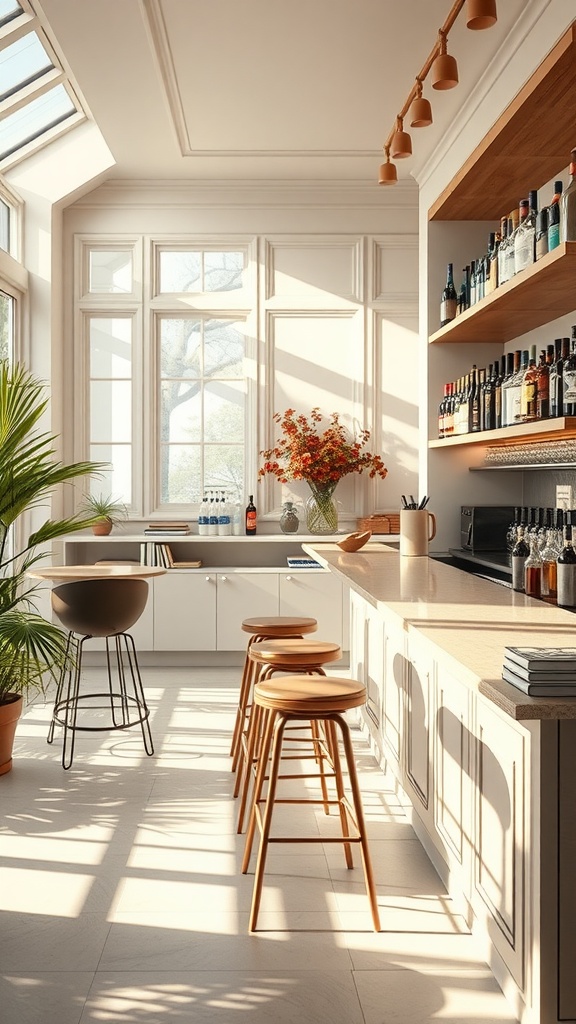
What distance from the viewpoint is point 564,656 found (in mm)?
1703

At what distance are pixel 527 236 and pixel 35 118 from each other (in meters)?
3.68

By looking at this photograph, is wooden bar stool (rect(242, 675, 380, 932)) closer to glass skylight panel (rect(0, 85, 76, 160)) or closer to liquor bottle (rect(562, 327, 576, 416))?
liquor bottle (rect(562, 327, 576, 416))

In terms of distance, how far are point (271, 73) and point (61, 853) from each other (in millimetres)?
4096

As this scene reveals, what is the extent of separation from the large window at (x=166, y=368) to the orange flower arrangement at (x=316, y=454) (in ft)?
0.96

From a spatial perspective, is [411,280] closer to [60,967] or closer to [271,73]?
[271,73]

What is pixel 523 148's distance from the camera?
3863mm

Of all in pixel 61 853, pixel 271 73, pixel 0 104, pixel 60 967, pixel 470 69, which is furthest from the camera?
pixel 0 104

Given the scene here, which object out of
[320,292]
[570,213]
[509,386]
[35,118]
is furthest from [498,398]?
[35,118]

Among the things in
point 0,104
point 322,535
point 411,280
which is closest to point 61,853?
point 322,535

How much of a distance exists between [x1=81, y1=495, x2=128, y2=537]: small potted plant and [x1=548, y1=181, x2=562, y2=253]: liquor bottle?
163 inches

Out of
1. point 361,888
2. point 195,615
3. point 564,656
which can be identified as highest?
point 564,656

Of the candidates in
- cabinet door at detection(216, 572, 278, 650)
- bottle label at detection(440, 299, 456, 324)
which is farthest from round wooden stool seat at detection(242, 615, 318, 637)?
cabinet door at detection(216, 572, 278, 650)

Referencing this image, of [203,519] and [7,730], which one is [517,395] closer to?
[7,730]

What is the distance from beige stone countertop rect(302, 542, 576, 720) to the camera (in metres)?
1.67
